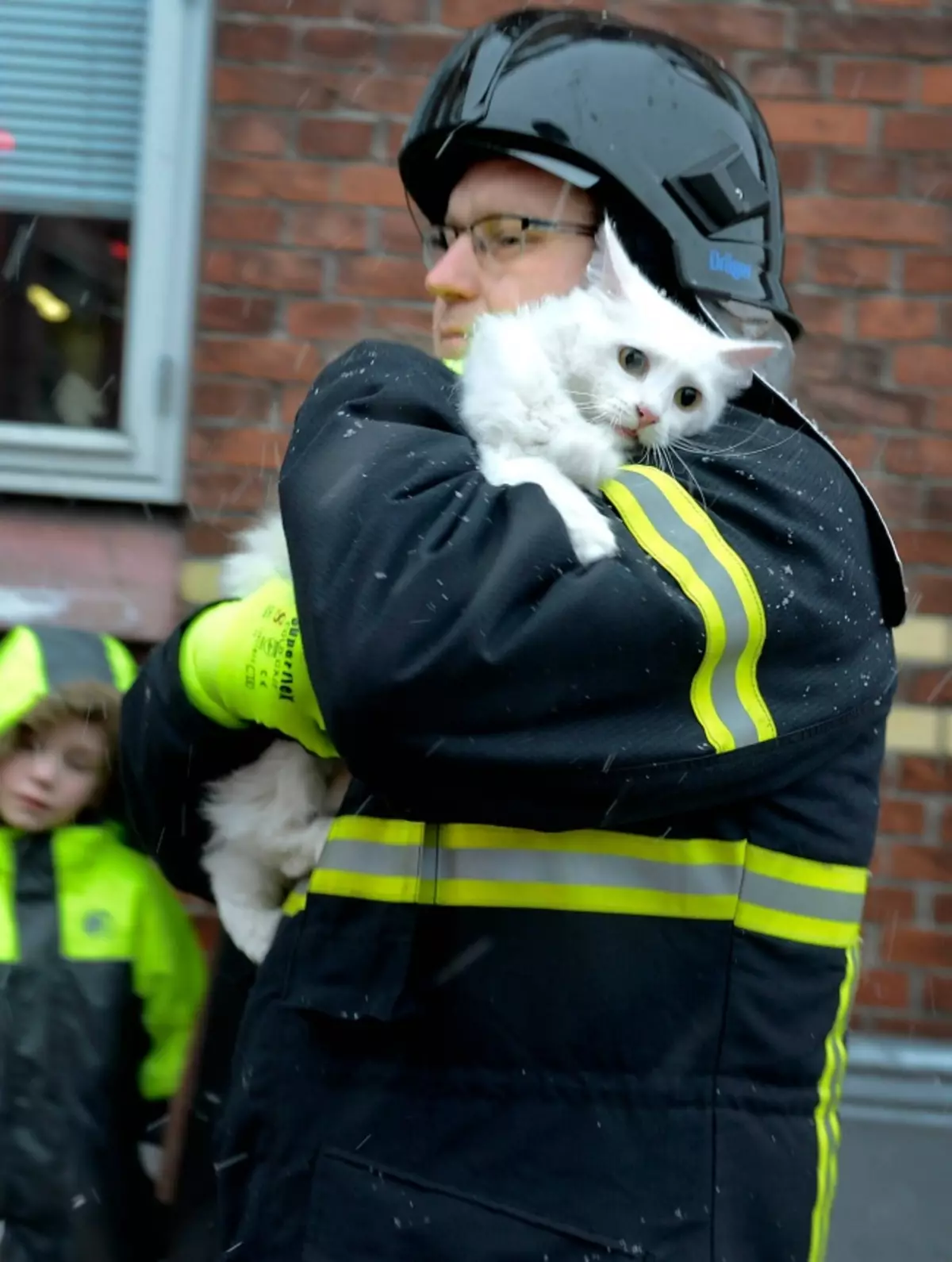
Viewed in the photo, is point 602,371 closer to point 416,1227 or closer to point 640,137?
point 640,137

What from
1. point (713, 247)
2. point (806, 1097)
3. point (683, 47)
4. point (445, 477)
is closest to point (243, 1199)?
point (806, 1097)

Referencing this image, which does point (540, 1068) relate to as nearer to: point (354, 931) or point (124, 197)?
point (354, 931)

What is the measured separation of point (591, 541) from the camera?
1.26 m

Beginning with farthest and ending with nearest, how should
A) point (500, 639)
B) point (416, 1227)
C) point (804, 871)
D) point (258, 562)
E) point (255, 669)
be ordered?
point (258, 562)
point (255, 669)
point (804, 871)
point (416, 1227)
point (500, 639)

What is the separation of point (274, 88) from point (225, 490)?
0.97 meters

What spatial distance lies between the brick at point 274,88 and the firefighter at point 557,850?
6.93 feet

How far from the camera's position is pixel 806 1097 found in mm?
1432

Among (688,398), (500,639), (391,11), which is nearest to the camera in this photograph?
(500,639)

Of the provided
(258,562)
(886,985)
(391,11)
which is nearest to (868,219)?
(391,11)

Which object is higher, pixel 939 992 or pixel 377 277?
pixel 377 277

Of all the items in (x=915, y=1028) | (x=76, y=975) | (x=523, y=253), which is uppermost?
(x=523, y=253)

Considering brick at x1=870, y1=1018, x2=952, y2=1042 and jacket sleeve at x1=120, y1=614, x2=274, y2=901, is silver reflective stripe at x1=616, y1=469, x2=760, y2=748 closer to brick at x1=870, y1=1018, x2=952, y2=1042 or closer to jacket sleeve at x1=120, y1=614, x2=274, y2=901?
jacket sleeve at x1=120, y1=614, x2=274, y2=901

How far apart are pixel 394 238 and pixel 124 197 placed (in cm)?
72

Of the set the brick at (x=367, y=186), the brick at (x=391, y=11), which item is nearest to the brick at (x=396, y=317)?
the brick at (x=367, y=186)
